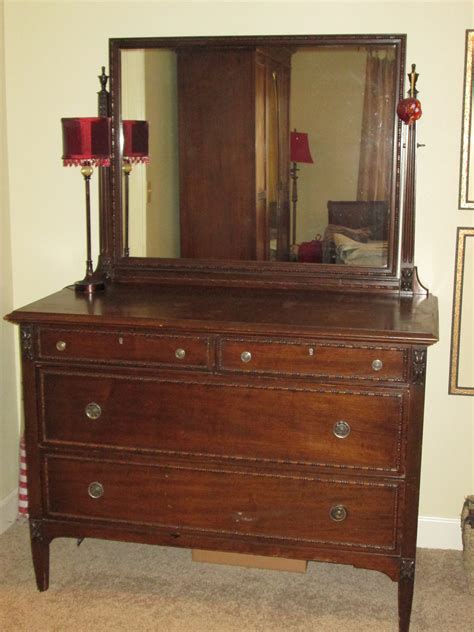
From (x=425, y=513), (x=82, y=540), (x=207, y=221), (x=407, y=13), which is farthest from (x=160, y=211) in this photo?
(x=425, y=513)

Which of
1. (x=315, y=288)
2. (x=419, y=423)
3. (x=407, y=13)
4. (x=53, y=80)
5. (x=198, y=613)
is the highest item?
(x=407, y=13)

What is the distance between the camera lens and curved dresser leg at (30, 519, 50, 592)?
9.13 ft

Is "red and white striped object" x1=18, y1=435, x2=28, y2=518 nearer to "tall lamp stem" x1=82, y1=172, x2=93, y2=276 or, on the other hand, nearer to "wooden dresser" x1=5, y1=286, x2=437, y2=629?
"wooden dresser" x1=5, y1=286, x2=437, y2=629

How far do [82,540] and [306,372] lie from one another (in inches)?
49.4

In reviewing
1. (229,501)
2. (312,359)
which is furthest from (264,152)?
(229,501)

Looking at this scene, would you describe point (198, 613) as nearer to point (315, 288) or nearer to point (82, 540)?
point (82, 540)

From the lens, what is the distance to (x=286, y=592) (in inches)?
111

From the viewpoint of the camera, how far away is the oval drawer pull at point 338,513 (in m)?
2.55

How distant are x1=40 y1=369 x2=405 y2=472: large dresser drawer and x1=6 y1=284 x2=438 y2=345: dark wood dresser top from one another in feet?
0.60

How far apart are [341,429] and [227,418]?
0.35 m

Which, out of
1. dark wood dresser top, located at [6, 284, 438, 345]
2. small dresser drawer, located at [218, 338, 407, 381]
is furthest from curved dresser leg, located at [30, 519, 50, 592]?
small dresser drawer, located at [218, 338, 407, 381]

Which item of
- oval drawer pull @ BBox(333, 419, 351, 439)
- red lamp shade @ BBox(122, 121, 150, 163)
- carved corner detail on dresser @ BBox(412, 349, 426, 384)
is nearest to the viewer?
carved corner detail on dresser @ BBox(412, 349, 426, 384)

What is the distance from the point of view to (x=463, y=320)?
297 centimetres

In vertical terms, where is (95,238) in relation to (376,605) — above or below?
above
